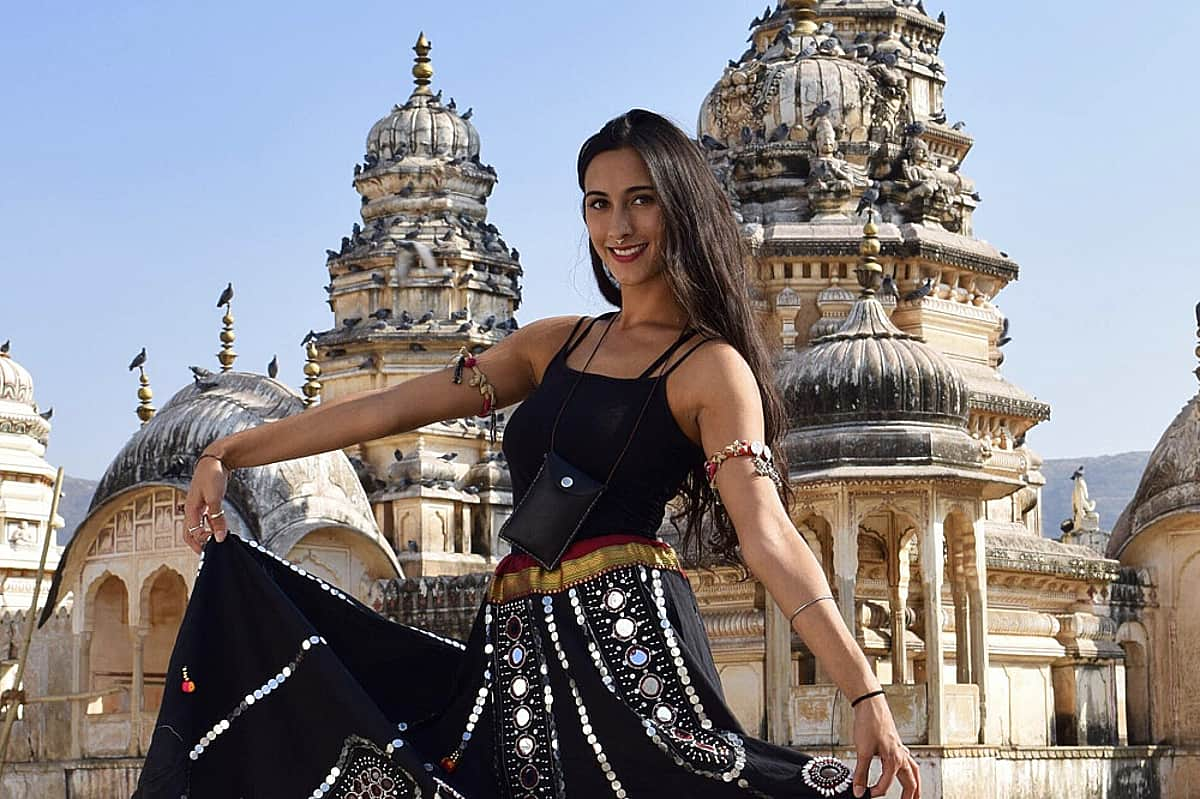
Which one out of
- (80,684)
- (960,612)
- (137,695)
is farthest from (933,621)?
(80,684)

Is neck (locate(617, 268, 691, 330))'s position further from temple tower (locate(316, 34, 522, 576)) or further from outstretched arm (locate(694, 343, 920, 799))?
temple tower (locate(316, 34, 522, 576))

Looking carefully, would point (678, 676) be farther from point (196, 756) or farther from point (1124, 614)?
point (1124, 614)

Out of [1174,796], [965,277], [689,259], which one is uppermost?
[965,277]

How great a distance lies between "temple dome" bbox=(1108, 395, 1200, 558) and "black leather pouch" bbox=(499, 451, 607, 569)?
15751 mm

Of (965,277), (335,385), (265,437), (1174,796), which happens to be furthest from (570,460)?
(335,385)

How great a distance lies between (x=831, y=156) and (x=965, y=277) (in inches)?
76.9

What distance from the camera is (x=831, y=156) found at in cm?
2225

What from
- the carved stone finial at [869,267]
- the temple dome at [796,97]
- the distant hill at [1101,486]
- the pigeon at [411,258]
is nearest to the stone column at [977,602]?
the carved stone finial at [869,267]

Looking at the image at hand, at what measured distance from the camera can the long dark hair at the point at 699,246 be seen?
167 inches

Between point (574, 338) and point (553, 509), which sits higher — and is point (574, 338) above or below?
above

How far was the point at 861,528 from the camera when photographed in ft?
57.2

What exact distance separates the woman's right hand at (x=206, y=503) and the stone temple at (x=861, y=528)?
1083 centimetres

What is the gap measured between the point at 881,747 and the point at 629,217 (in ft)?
3.72

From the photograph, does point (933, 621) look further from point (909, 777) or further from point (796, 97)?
point (909, 777)
